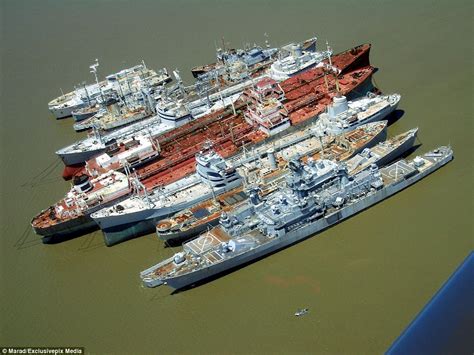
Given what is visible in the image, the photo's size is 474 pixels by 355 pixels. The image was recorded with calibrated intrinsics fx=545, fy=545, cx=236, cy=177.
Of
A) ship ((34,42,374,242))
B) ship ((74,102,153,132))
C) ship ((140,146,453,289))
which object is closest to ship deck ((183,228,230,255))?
ship ((140,146,453,289))

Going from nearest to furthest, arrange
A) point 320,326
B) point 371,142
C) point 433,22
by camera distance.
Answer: point 320,326 → point 371,142 → point 433,22

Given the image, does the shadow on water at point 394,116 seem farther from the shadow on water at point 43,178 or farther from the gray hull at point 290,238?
the shadow on water at point 43,178

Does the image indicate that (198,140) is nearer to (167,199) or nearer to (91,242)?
(167,199)

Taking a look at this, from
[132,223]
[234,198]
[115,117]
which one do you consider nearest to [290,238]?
[234,198]

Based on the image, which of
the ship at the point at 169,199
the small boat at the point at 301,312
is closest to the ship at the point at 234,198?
the ship at the point at 169,199

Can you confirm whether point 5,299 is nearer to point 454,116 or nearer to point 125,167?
point 125,167

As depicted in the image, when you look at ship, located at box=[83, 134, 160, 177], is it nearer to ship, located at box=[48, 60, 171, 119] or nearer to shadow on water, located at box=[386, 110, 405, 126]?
ship, located at box=[48, 60, 171, 119]

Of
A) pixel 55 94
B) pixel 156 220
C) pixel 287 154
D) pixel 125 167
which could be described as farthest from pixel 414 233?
pixel 55 94
